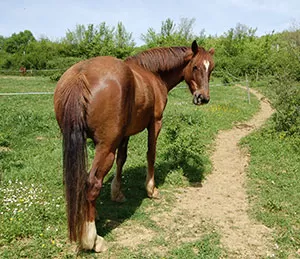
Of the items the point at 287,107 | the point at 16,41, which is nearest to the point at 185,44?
the point at 287,107

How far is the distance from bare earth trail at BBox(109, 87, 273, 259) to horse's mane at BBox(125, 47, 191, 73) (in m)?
2.14

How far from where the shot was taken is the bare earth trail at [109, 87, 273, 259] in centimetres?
355

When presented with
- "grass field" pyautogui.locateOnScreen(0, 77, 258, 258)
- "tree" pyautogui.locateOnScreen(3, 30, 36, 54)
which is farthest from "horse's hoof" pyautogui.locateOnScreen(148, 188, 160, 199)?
"tree" pyautogui.locateOnScreen(3, 30, 36, 54)

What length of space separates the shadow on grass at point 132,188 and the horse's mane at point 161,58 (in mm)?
1996

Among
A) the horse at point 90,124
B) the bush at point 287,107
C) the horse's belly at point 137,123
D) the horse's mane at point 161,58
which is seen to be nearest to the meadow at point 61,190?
the horse at point 90,124

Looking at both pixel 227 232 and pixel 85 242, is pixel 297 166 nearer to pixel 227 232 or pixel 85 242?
pixel 227 232

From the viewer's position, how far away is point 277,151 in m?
6.85

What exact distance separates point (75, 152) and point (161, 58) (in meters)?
2.33

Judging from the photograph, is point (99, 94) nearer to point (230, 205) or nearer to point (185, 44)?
point (230, 205)

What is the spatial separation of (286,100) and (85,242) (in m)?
6.91

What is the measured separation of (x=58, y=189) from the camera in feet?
15.2

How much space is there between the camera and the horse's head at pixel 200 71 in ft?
14.7

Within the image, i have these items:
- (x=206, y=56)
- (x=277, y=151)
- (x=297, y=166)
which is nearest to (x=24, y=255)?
(x=206, y=56)

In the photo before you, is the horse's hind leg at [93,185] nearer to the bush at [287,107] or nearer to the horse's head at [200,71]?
the horse's head at [200,71]
